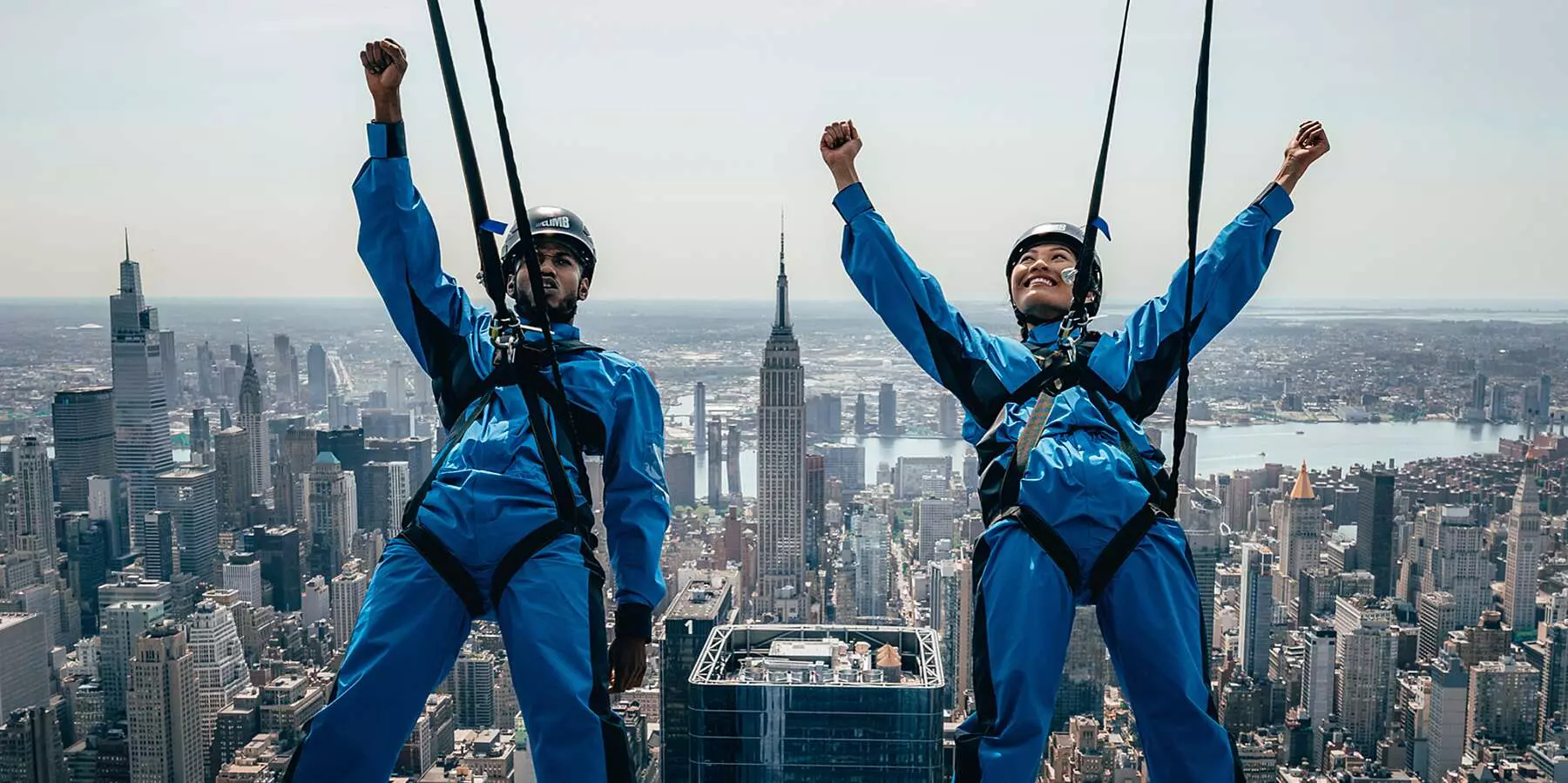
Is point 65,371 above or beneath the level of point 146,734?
above

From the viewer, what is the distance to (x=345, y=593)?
70.6 feet

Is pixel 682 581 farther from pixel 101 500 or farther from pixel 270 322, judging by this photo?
pixel 101 500

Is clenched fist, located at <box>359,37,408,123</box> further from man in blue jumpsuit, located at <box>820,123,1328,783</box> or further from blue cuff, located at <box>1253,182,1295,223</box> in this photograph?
blue cuff, located at <box>1253,182,1295,223</box>

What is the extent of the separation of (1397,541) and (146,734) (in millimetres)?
24062

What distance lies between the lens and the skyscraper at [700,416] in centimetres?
1992

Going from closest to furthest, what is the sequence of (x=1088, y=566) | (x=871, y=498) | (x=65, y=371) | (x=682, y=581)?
1. (x=1088, y=566)
2. (x=682, y=581)
3. (x=65, y=371)
4. (x=871, y=498)

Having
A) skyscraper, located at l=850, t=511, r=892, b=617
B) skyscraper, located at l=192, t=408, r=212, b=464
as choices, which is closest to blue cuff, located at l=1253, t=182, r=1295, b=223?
skyscraper, located at l=850, t=511, r=892, b=617

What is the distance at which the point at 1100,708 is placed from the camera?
15.4 meters

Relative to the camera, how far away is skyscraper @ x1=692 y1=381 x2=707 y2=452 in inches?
784

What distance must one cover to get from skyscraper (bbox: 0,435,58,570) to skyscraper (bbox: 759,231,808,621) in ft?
47.0

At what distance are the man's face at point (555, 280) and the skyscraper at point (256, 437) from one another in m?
26.5

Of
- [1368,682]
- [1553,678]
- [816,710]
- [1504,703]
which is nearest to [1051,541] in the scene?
[816,710]

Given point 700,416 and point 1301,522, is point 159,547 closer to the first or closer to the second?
point 700,416

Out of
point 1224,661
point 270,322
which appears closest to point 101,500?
point 270,322
